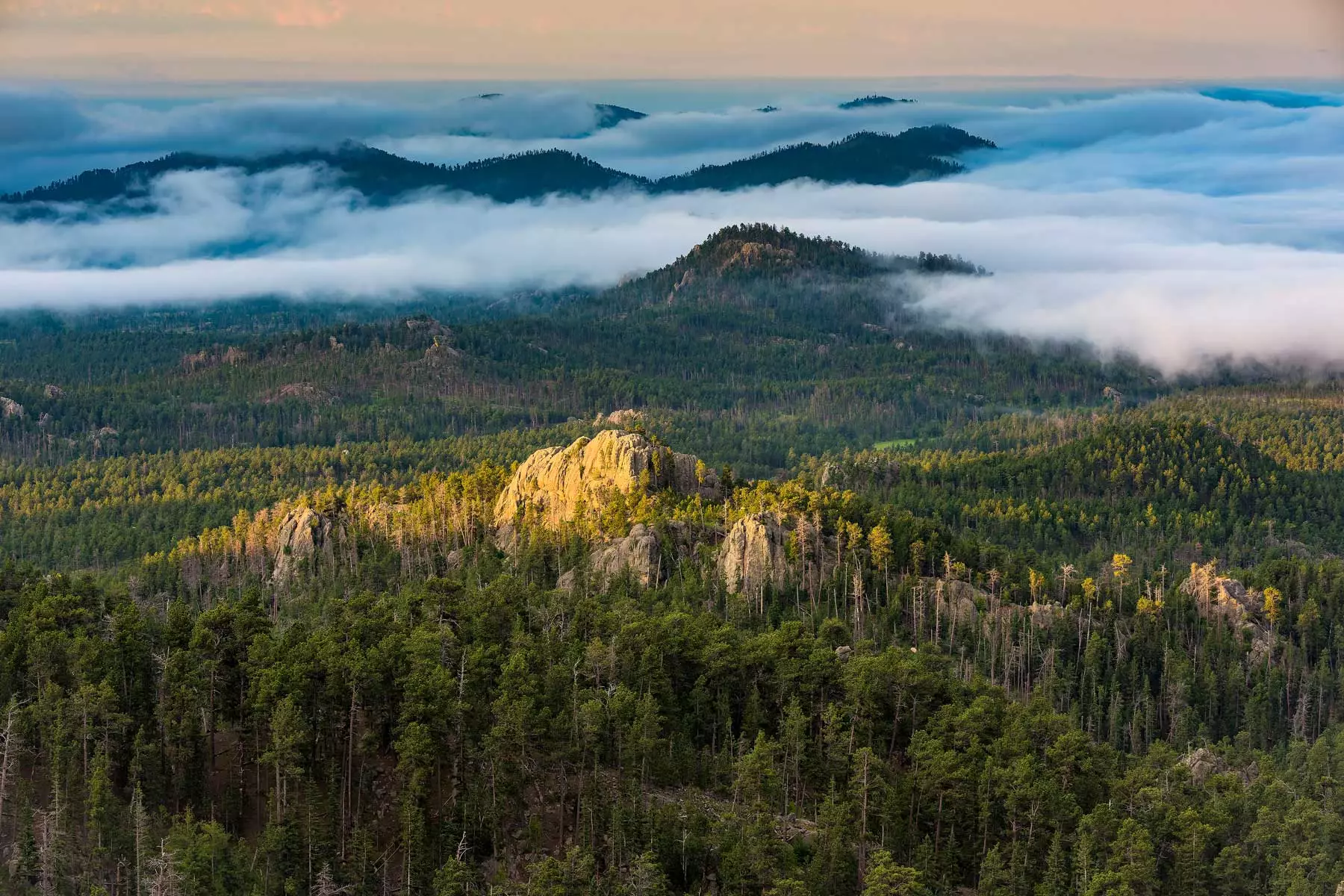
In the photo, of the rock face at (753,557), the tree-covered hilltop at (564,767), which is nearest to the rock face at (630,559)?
the rock face at (753,557)

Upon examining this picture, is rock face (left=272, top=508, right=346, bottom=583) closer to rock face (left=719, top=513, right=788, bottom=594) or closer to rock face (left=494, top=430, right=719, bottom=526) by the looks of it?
rock face (left=494, top=430, right=719, bottom=526)

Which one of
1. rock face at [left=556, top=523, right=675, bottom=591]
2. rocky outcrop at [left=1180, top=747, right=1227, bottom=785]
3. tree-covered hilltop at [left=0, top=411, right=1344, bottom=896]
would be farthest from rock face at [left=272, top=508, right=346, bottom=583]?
rocky outcrop at [left=1180, top=747, right=1227, bottom=785]

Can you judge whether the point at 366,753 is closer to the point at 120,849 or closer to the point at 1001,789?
the point at 120,849

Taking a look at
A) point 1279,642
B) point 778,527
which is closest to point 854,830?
point 778,527

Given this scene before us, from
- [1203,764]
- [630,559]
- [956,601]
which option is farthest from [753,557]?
[1203,764]

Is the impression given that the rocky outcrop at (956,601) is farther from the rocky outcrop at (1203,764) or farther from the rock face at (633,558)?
the rocky outcrop at (1203,764)

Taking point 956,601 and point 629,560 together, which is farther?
point 956,601

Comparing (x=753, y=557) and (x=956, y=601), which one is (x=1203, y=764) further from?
(x=753, y=557)
